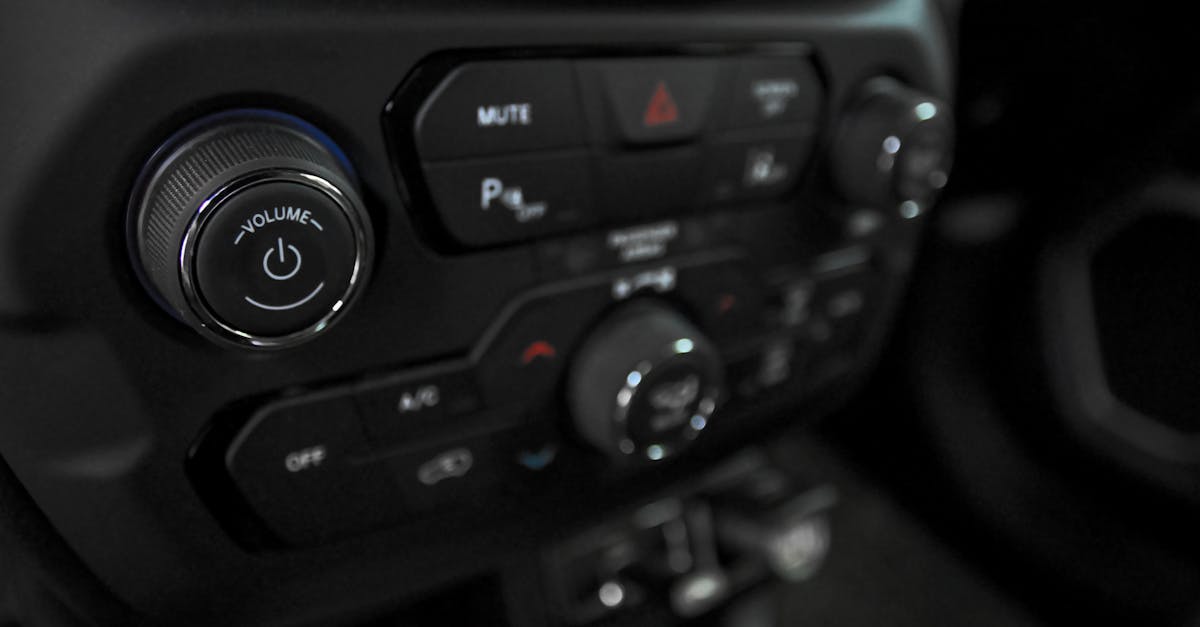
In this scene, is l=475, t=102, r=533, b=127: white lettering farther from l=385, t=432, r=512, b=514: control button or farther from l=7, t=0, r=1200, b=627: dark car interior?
l=385, t=432, r=512, b=514: control button

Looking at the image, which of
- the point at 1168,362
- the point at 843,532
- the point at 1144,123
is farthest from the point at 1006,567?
the point at 1144,123

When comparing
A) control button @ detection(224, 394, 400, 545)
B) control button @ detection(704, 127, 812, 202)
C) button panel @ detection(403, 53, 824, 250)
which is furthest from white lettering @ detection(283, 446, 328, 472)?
control button @ detection(704, 127, 812, 202)

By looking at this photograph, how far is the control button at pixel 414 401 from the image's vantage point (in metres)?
0.35

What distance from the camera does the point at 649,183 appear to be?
0.39 m

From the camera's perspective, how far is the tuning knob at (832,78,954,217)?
439 mm

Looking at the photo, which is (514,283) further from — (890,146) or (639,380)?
(890,146)

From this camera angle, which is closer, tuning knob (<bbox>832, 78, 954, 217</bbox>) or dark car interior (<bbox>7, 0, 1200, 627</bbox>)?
dark car interior (<bbox>7, 0, 1200, 627</bbox>)

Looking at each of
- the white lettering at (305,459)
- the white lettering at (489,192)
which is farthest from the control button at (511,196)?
the white lettering at (305,459)

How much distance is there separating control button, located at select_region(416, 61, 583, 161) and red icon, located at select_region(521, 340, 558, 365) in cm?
9

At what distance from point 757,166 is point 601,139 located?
0.10 m

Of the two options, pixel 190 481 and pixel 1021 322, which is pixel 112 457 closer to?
pixel 190 481

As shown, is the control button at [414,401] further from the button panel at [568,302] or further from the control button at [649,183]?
the control button at [649,183]

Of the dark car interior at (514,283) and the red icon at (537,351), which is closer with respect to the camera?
the dark car interior at (514,283)

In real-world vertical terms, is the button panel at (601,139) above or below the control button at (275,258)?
above
